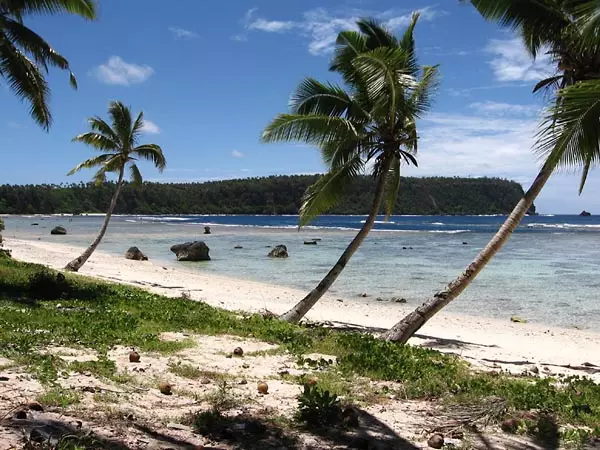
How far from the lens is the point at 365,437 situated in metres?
4.60

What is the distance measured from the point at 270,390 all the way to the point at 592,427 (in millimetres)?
3069

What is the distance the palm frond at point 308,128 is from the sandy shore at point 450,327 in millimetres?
4688

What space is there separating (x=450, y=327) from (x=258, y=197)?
148 m

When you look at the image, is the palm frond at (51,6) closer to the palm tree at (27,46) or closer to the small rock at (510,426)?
the palm tree at (27,46)

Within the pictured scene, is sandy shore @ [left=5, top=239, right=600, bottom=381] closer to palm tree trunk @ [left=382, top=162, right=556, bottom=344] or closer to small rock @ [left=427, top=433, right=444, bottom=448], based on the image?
palm tree trunk @ [left=382, top=162, right=556, bottom=344]

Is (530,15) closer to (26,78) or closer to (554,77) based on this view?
(554,77)

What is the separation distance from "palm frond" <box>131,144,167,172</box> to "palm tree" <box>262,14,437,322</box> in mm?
11902

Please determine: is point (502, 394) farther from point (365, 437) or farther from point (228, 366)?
point (228, 366)

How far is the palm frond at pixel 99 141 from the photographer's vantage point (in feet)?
70.6

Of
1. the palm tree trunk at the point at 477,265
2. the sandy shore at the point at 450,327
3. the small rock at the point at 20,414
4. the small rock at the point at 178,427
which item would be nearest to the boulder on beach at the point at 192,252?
the sandy shore at the point at 450,327

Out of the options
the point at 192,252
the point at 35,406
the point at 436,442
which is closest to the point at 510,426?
the point at 436,442

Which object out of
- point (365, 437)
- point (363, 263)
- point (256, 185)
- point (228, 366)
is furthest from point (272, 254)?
point (256, 185)

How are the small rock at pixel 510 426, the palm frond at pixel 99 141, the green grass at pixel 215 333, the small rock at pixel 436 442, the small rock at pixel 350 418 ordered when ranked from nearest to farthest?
1. the small rock at pixel 436 442
2. the small rock at pixel 350 418
3. the small rock at pixel 510 426
4. the green grass at pixel 215 333
5. the palm frond at pixel 99 141

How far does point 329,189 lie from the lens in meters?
12.2
